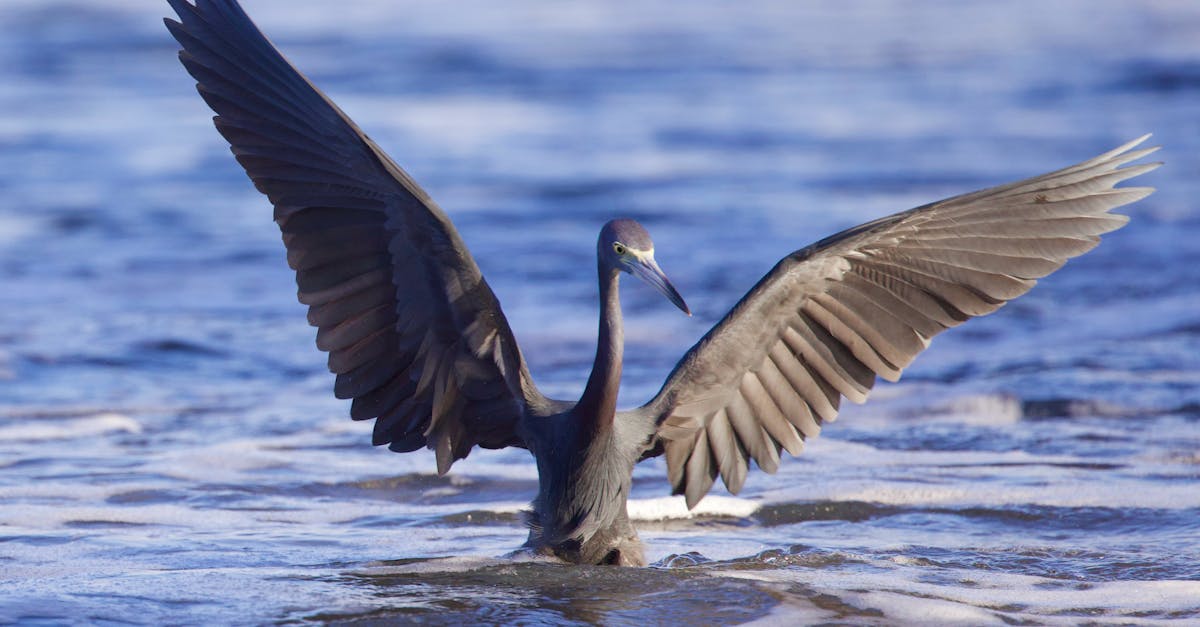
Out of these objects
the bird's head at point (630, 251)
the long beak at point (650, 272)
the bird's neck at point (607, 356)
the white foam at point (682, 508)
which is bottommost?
the white foam at point (682, 508)

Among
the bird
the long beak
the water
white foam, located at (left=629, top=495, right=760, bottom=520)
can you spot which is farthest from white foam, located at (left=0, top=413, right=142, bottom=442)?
the long beak

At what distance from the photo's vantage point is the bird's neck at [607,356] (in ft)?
15.8

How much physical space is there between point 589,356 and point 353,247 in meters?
3.68

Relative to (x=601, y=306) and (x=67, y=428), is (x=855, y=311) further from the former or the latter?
(x=67, y=428)

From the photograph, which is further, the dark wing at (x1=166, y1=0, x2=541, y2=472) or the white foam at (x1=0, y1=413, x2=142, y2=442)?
the white foam at (x1=0, y1=413, x2=142, y2=442)

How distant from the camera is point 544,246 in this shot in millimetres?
11523

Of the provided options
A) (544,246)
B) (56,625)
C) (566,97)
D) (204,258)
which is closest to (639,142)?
(566,97)

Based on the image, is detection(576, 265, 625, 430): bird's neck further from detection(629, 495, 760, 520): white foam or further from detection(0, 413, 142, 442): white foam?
detection(0, 413, 142, 442): white foam

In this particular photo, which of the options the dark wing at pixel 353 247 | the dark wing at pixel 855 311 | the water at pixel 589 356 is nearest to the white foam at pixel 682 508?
the water at pixel 589 356

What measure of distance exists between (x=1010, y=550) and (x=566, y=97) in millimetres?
13080

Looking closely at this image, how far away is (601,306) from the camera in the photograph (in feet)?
15.9

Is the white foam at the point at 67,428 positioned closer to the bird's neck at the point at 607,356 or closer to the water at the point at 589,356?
the water at the point at 589,356

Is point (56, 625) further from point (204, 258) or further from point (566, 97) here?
point (566, 97)

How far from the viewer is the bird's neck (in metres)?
4.81
